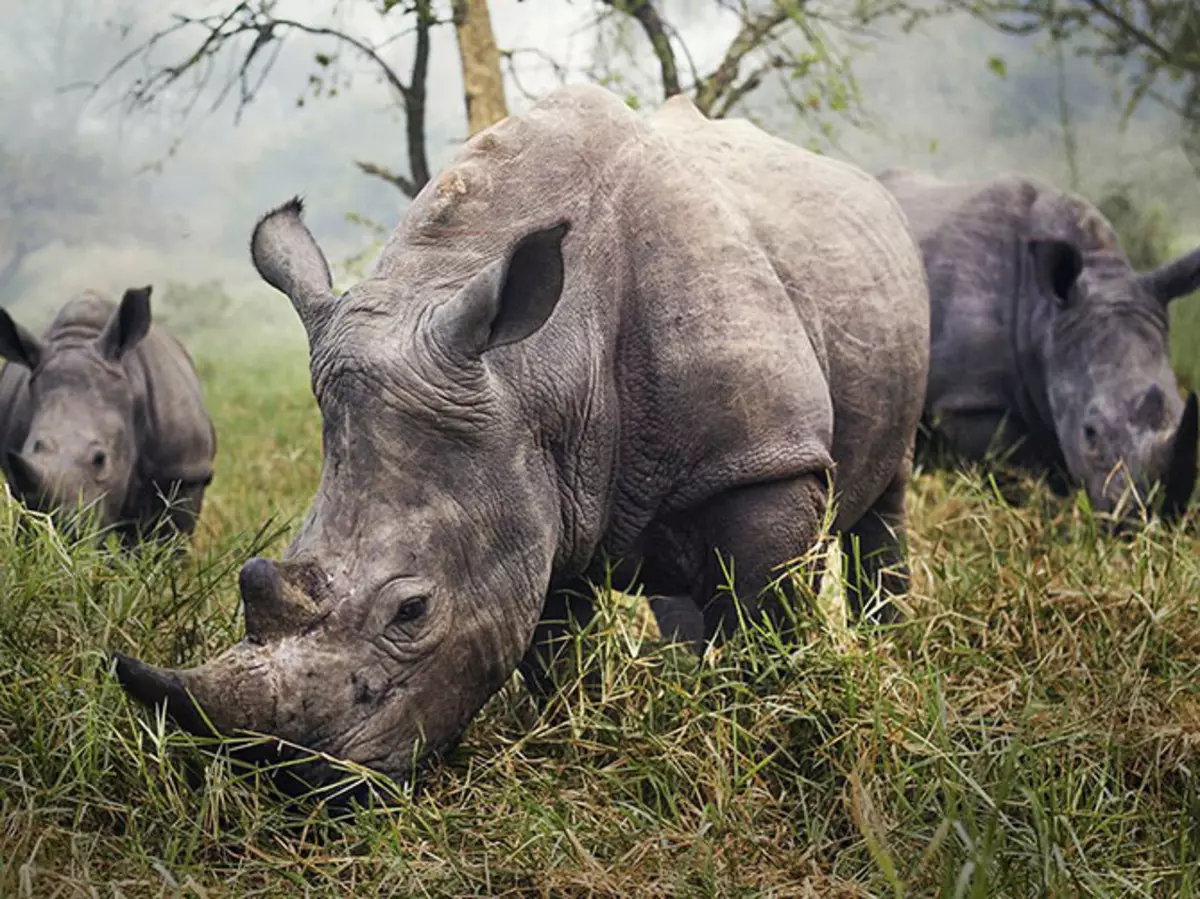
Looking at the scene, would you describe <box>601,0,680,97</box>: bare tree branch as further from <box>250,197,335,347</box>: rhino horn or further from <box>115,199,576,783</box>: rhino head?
<box>115,199,576,783</box>: rhino head

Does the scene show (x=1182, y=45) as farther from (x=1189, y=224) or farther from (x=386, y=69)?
(x=1189, y=224)

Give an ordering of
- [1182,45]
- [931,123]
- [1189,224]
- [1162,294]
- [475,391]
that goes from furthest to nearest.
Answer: [931,123], [1189,224], [1182,45], [1162,294], [475,391]

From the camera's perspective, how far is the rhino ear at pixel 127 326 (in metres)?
7.04

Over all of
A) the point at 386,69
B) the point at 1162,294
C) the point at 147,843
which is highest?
the point at 386,69

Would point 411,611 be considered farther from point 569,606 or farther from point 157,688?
point 569,606

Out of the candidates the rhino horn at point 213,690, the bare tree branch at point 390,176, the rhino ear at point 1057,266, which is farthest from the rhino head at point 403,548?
the bare tree branch at point 390,176

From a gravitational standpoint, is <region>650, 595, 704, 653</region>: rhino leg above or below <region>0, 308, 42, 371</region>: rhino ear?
below

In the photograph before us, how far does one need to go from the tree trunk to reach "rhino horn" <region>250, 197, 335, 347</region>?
3.53 metres

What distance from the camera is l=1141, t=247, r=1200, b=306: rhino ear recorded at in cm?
719

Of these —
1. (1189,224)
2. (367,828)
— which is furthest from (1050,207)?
(1189,224)

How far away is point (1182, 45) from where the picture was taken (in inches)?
400

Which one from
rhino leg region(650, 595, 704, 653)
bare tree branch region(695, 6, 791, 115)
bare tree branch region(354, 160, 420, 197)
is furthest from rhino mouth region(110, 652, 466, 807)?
bare tree branch region(695, 6, 791, 115)

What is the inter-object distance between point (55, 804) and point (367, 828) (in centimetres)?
73

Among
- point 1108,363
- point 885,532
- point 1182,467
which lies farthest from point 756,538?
point 1108,363
